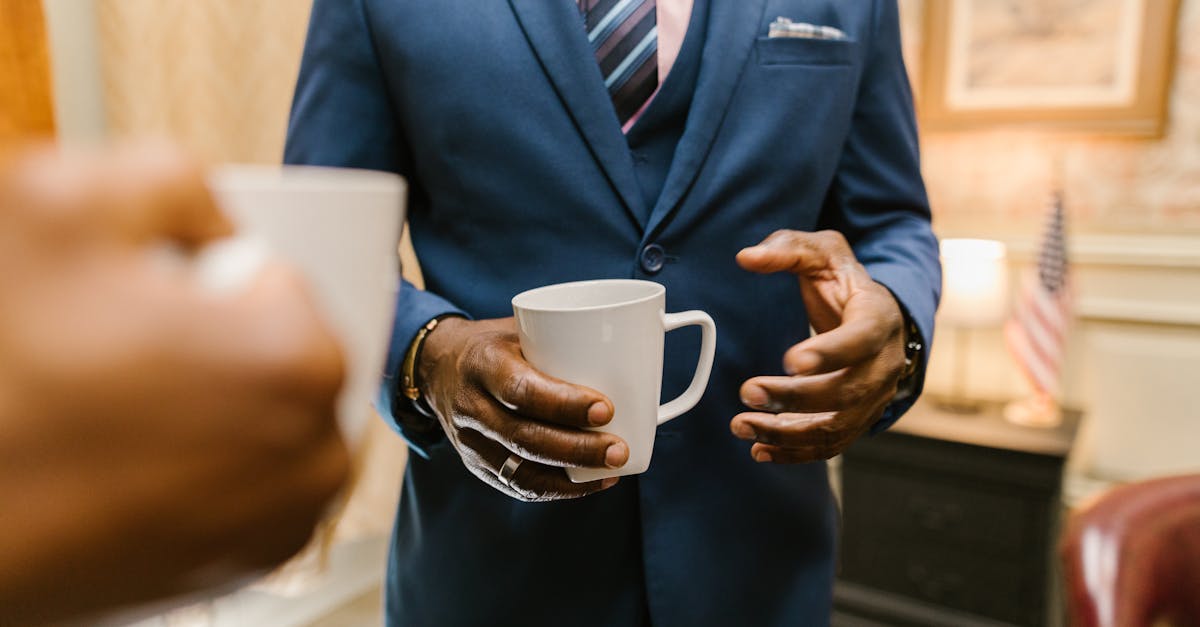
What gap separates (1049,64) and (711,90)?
6.14ft

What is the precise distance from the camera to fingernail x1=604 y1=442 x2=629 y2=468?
460 mm

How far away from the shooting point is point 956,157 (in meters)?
2.24

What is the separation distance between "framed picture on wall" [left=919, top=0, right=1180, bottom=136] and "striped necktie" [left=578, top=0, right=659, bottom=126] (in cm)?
183

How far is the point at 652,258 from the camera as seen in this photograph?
66cm

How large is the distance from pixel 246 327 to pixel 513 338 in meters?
0.39

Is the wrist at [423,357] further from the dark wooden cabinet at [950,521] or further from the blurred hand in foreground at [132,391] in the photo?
the dark wooden cabinet at [950,521]

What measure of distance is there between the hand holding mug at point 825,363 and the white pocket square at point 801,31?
21 cm

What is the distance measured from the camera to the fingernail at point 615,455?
46cm

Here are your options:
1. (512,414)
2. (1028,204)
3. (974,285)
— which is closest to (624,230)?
(512,414)

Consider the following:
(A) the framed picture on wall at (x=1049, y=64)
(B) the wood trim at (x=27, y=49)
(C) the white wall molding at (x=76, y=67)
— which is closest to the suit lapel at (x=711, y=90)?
(B) the wood trim at (x=27, y=49)

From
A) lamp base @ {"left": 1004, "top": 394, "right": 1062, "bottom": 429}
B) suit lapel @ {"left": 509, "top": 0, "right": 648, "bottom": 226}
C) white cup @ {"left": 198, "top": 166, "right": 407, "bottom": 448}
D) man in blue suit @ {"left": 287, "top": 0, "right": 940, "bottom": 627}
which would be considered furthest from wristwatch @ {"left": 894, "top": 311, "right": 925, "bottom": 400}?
lamp base @ {"left": 1004, "top": 394, "right": 1062, "bottom": 429}

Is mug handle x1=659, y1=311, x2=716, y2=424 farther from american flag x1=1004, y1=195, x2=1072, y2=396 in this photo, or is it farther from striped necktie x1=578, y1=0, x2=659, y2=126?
american flag x1=1004, y1=195, x2=1072, y2=396

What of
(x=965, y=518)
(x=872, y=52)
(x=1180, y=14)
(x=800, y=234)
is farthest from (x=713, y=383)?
(x=1180, y=14)

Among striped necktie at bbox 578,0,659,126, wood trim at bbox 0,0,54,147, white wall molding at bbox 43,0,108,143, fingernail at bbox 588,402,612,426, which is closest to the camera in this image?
fingernail at bbox 588,402,612,426
